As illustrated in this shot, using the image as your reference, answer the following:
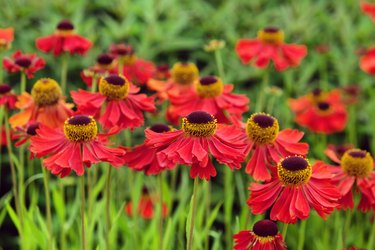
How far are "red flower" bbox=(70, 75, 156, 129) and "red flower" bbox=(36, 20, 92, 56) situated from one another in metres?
0.41

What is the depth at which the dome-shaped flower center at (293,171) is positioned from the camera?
4.03 feet

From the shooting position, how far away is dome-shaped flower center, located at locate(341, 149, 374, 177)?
1.51 m

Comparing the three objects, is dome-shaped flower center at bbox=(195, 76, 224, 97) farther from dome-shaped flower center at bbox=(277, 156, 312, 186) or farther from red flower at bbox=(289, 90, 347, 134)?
red flower at bbox=(289, 90, 347, 134)

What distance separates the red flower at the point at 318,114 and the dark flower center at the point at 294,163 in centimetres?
115

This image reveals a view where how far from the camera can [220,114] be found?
1.63m

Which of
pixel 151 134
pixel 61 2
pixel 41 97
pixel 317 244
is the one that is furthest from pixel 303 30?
pixel 151 134

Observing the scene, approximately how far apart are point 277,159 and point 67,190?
4.90 feet

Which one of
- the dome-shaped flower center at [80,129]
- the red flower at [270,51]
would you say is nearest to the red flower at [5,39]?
the dome-shaped flower center at [80,129]

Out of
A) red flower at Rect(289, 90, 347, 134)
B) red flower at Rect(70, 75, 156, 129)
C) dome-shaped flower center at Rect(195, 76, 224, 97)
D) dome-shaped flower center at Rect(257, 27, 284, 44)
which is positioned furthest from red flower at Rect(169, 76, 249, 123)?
red flower at Rect(289, 90, 347, 134)

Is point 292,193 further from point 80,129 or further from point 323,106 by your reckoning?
point 323,106

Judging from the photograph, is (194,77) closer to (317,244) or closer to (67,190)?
(317,244)

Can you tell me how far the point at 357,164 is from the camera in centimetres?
151

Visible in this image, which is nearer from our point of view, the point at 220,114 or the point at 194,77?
the point at 220,114

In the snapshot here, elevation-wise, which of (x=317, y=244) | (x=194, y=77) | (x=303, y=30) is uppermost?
Answer: (x=303, y=30)
